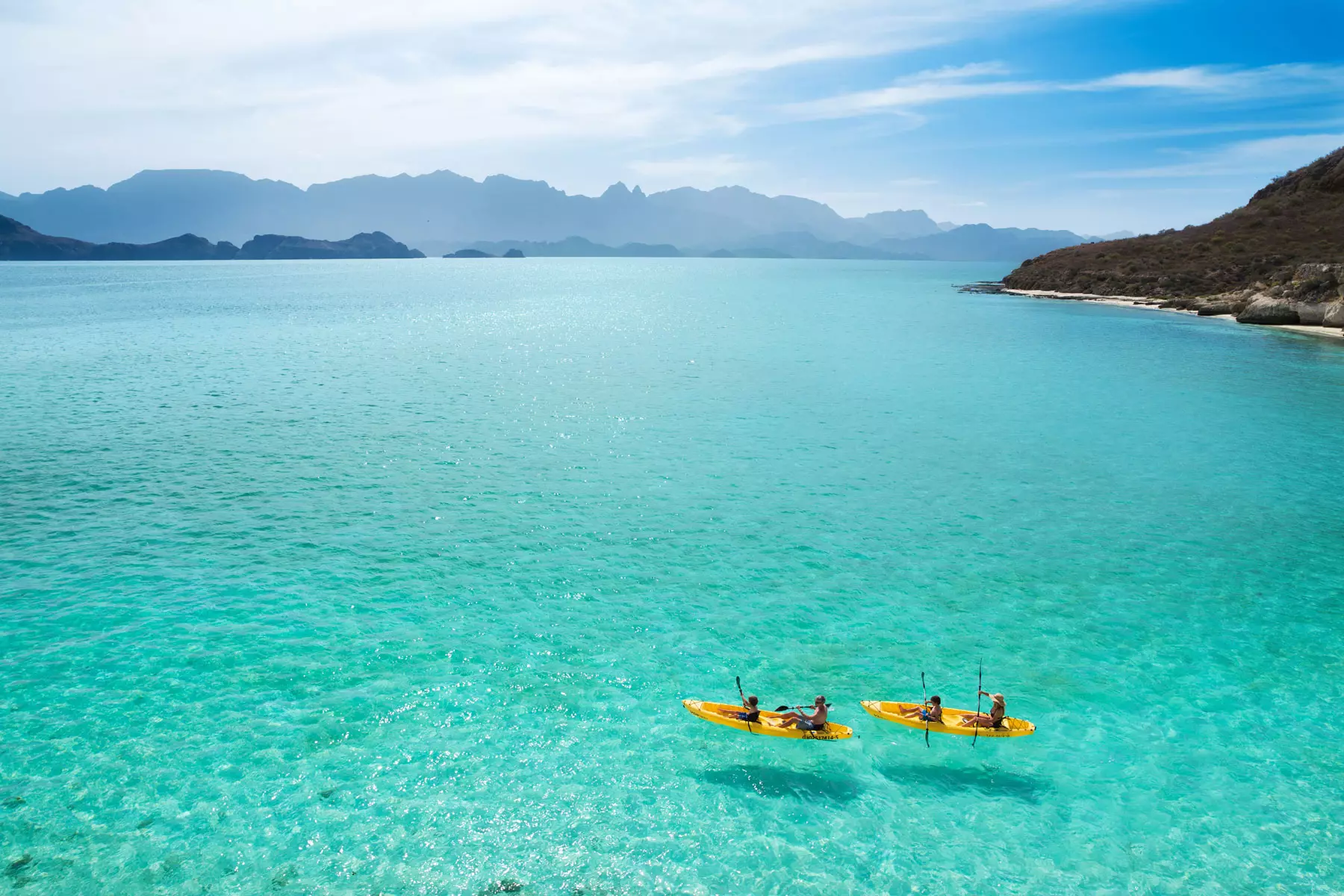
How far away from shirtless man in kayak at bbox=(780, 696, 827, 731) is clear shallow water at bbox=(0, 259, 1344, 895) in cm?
71

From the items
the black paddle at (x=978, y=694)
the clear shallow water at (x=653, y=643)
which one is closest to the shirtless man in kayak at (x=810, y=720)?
the clear shallow water at (x=653, y=643)

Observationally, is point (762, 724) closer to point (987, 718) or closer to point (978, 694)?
point (978, 694)

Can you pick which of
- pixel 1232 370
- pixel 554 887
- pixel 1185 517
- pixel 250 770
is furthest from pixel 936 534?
pixel 1232 370

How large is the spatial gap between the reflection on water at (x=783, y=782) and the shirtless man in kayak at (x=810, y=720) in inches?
41.9

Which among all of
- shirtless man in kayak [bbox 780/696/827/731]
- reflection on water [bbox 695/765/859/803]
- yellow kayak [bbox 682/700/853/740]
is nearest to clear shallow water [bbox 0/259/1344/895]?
reflection on water [bbox 695/765/859/803]

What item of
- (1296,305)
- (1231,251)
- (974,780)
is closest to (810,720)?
(974,780)

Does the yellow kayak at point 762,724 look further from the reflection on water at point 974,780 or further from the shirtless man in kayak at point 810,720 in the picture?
the reflection on water at point 974,780

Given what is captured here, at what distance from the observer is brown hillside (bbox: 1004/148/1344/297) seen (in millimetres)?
142875

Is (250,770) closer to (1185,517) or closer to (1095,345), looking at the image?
(1185,517)

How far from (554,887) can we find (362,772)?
239 inches

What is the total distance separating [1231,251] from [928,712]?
173 m

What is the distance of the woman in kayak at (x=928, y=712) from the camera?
20.2 meters

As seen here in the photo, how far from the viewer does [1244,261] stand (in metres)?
146

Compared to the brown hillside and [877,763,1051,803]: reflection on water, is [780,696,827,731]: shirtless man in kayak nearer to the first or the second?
[877,763,1051,803]: reflection on water
